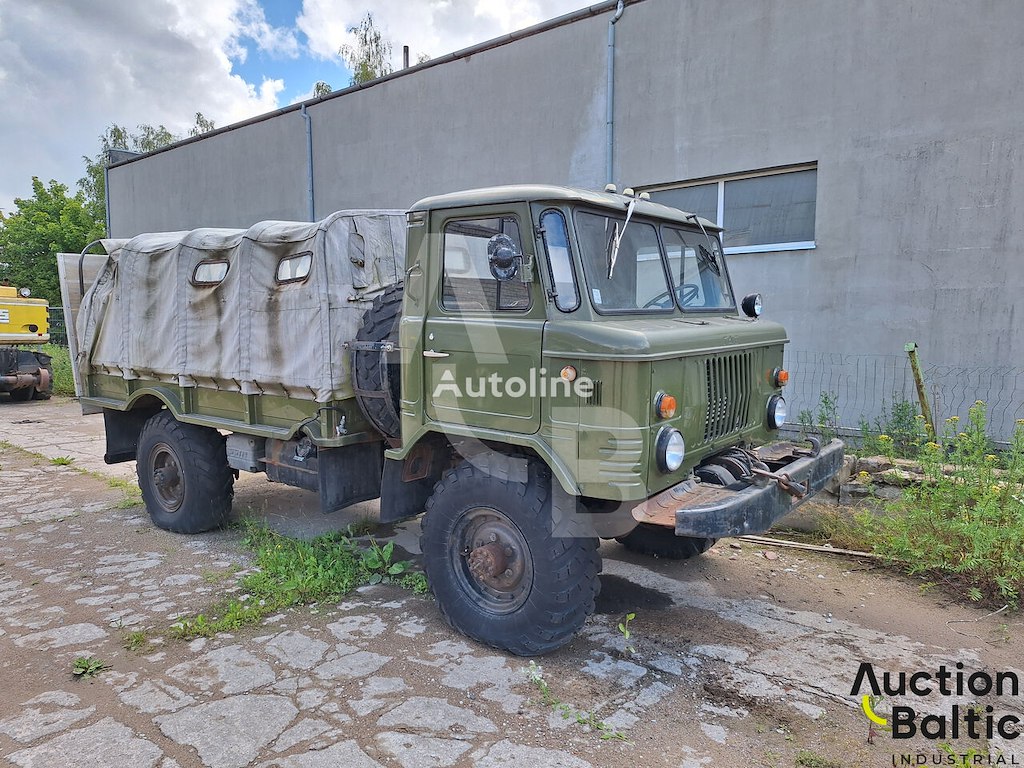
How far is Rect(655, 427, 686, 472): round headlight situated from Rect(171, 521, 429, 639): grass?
1994 millimetres

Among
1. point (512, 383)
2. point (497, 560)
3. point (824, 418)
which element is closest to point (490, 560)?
point (497, 560)

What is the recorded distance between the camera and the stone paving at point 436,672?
292 centimetres

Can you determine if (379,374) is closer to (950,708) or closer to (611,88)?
(950,708)

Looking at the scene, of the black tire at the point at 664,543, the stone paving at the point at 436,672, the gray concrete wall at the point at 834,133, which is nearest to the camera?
the stone paving at the point at 436,672

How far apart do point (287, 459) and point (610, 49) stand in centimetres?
649

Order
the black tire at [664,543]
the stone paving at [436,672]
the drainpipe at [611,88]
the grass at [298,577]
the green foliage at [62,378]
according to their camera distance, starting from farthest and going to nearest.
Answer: the green foliage at [62,378]
the drainpipe at [611,88]
the black tire at [664,543]
the grass at [298,577]
the stone paving at [436,672]

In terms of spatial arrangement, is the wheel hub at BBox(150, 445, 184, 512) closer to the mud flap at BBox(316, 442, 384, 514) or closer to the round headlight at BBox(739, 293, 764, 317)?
the mud flap at BBox(316, 442, 384, 514)

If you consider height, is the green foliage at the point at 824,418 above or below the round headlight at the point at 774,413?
below

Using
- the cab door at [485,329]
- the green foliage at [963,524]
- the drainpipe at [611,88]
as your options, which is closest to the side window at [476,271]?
the cab door at [485,329]

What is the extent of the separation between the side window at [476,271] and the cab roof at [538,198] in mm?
103

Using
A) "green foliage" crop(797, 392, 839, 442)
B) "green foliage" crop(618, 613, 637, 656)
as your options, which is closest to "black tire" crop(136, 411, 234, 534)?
"green foliage" crop(618, 613, 637, 656)

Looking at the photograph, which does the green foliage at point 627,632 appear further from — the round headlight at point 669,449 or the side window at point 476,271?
the side window at point 476,271

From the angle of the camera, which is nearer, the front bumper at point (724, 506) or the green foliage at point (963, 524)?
the front bumper at point (724, 506)

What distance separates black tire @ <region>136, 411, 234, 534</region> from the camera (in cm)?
564
